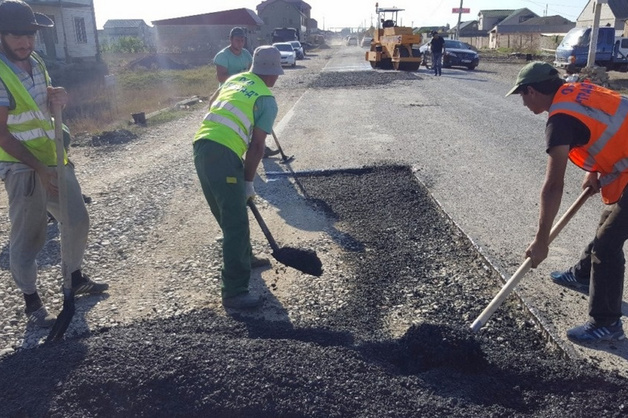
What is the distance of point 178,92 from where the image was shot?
20.2 m

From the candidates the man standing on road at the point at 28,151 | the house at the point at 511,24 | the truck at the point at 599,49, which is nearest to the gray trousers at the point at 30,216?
the man standing on road at the point at 28,151

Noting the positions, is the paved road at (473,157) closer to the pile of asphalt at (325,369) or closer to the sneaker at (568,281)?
the sneaker at (568,281)

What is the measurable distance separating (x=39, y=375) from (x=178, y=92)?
60.2ft

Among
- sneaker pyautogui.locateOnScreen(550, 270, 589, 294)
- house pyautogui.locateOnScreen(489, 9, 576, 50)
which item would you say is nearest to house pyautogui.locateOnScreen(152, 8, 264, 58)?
house pyautogui.locateOnScreen(489, 9, 576, 50)

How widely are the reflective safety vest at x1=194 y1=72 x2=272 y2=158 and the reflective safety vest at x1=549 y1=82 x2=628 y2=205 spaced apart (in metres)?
1.89

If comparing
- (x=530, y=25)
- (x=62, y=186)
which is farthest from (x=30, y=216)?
(x=530, y=25)

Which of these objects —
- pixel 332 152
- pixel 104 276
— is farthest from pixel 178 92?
pixel 104 276

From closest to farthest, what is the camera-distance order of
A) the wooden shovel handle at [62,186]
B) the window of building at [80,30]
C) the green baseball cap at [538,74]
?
the green baseball cap at [538,74], the wooden shovel handle at [62,186], the window of building at [80,30]

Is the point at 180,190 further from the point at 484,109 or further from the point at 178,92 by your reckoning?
the point at 178,92

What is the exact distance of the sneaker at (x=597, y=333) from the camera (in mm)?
3344

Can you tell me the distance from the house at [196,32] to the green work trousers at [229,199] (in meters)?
47.7

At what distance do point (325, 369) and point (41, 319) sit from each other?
6.67ft

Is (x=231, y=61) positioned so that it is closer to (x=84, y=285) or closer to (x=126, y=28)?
(x=84, y=285)

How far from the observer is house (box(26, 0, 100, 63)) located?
977 inches
